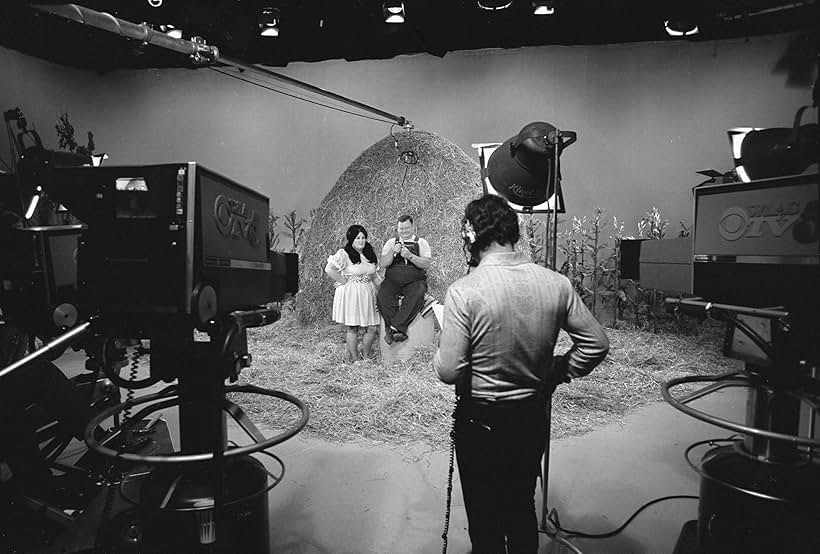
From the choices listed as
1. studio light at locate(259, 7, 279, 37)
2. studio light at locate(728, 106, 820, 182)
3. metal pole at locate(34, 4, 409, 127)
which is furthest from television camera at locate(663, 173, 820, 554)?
studio light at locate(259, 7, 279, 37)

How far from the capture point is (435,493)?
2662 mm

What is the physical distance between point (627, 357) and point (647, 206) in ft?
7.74

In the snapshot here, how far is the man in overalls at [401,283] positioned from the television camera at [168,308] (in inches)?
121

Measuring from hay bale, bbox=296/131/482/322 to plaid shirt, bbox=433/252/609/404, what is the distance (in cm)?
469

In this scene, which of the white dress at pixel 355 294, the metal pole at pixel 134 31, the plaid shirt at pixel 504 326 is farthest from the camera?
the white dress at pixel 355 294

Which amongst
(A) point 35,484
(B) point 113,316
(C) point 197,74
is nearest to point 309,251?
(C) point 197,74

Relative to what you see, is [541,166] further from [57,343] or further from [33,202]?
[33,202]

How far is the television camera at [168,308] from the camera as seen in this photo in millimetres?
1269

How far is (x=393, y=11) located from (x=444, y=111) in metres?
1.85

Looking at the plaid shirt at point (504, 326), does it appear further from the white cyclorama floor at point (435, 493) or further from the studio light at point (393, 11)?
the studio light at point (393, 11)

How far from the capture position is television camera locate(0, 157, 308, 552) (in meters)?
1.27

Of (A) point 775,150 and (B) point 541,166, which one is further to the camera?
(B) point 541,166

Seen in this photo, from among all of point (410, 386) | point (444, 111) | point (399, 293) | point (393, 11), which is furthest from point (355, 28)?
point (410, 386)

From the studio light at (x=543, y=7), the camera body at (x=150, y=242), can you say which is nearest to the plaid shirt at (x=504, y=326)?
the camera body at (x=150, y=242)
